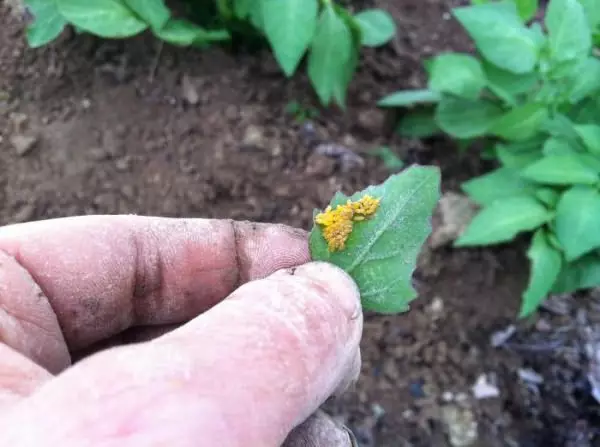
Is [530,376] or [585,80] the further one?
[530,376]

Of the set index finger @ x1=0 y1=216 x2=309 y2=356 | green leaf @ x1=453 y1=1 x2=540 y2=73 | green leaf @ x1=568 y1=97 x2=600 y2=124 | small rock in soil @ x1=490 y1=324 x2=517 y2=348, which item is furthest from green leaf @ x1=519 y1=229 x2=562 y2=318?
index finger @ x1=0 y1=216 x2=309 y2=356

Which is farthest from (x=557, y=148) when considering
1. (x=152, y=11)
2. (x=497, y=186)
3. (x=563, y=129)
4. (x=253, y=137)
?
(x=152, y=11)

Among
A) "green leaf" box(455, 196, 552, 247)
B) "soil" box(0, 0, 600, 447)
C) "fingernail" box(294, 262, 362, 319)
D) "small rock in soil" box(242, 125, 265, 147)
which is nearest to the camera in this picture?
"fingernail" box(294, 262, 362, 319)

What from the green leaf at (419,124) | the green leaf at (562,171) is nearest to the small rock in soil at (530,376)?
the green leaf at (562,171)

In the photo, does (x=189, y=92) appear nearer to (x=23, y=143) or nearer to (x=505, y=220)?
(x=23, y=143)

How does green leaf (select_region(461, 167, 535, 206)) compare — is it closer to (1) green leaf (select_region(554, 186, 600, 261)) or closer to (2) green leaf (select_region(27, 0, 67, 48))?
(1) green leaf (select_region(554, 186, 600, 261))

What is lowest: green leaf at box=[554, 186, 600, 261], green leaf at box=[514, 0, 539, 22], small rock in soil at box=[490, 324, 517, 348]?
small rock in soil at box=[490, 324, 517, 348]

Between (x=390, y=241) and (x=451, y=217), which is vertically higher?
(x=390, y=241)
